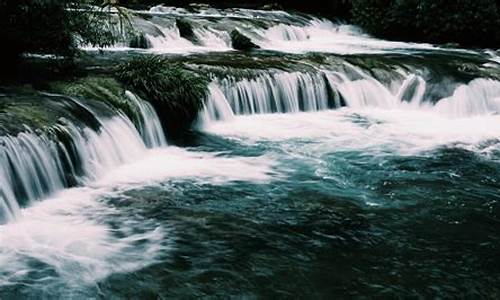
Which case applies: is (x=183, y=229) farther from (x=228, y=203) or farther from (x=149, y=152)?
(x=149, y=152)

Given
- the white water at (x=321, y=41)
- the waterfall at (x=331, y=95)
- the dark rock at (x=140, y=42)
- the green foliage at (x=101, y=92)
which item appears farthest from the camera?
the white water at (x=321, y=41)

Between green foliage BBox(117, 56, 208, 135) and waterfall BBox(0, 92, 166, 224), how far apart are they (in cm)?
85

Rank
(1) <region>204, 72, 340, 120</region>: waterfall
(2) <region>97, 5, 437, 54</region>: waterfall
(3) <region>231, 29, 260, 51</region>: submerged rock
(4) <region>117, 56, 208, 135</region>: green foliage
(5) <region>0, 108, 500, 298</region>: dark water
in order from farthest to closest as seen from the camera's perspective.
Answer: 1. (3) <region>231, 29, 260, 51</region>: submerged rock
2. (2) <region>97, 5, 437, 54</region>: waterfall
3. (1) <region>204, 72, 340, 120</region>: waterfall
4. (4) <region>117, 56, 208, 135</region>: green foliage
5. (5) <region>0, 108, 500, 298</region>: dark water

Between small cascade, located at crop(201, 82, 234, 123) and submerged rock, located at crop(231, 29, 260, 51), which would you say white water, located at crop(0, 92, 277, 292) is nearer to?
small cascade, located at crop(201, 82, 234, 123)

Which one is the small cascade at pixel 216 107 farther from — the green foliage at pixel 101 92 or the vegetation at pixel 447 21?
the vegetation at pixel 447 21

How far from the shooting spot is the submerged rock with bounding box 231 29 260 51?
17406 mm

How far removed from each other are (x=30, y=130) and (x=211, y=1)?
21.9 m

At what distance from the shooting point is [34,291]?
514 cm

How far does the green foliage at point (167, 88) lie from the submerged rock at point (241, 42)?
6.16 m

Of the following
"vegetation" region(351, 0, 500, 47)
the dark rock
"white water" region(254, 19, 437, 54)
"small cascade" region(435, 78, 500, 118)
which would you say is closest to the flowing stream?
"small cascade" region(435, 78, 500, 118)

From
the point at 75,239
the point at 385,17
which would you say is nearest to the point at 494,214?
the point at 75,239

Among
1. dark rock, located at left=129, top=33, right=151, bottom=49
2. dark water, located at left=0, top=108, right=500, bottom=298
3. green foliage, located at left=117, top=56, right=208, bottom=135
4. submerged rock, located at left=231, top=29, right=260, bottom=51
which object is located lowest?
dark water, located at left=0, top=108, right=500, bottom=298

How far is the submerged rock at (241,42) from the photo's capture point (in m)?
17.4

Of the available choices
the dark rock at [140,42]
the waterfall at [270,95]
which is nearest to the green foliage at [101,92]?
the waterfall at [270,95]
